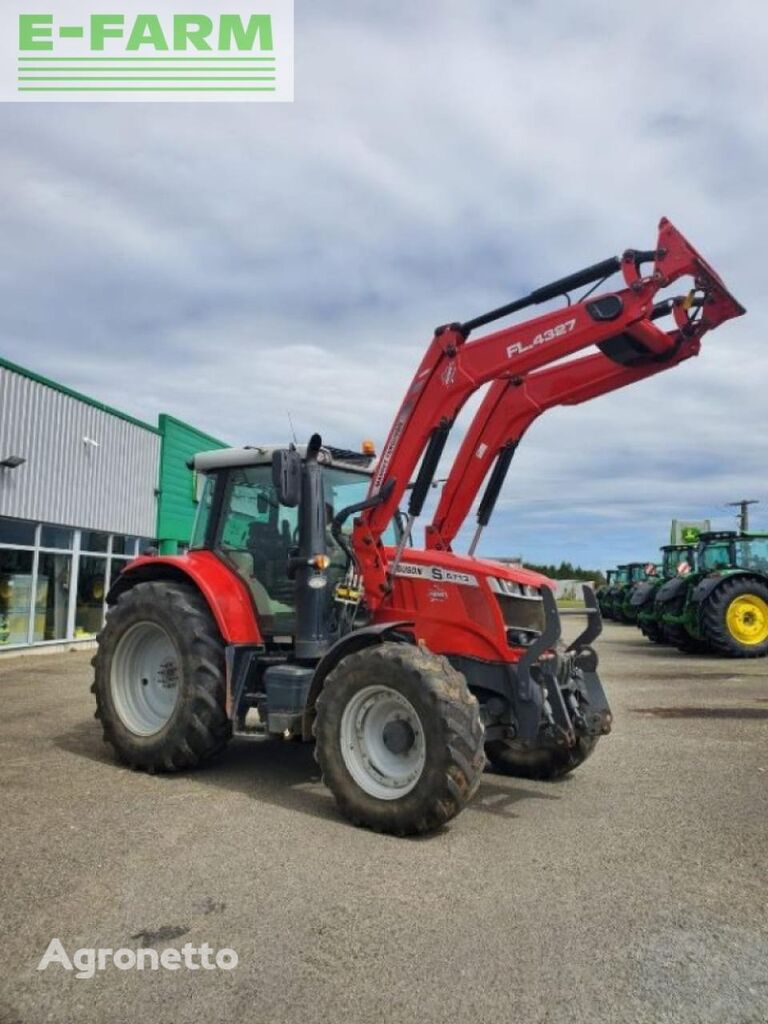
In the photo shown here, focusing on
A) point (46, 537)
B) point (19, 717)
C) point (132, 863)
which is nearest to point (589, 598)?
point (132, 863)

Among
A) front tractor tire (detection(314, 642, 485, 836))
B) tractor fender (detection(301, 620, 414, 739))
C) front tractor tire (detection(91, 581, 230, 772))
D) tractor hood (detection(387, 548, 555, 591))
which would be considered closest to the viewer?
front tractor tire (detection(314, 642, 485, 836))

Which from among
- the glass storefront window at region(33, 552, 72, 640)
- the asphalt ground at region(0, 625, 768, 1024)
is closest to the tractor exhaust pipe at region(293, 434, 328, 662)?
the asphalt ground at region(0, 625, 768, 1024)

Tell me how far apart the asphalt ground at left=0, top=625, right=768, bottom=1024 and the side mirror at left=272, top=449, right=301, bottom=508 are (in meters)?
2.03

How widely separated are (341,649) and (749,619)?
13.6 meters

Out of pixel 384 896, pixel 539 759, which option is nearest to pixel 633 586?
pixel 539 759

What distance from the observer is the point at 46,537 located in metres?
15.9

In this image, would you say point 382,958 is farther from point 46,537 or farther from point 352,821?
point 46,537

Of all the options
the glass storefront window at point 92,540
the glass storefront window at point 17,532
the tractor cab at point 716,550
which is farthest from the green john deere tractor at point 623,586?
the glass storefront window at point 17,532

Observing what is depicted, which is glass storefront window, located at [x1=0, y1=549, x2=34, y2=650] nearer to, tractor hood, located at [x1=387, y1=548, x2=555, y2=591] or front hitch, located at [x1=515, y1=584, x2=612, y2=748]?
tractor hood, located at [x1=387, y1=548, x2=555, y2=591]

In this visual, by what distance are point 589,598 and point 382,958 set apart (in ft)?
12.0

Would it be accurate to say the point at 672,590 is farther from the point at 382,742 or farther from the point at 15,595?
the point at 382,742

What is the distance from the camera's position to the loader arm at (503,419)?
6.07 metres

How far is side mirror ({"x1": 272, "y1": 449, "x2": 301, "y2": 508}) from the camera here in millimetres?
5609

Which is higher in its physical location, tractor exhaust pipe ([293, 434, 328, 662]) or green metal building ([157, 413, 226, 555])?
green metal building ([157, 413, 226, 555])
